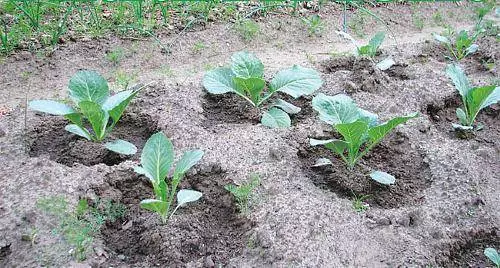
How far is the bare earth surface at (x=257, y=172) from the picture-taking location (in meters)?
2.21

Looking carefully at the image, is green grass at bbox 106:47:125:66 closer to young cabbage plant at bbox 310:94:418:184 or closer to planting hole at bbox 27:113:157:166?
planting hole at bbox 27:113:157:166

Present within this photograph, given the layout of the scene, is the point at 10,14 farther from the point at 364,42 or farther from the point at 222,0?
the point at 364,42

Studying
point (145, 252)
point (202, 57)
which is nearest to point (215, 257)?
point (145, 252)

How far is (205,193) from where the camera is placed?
2531 millimetres

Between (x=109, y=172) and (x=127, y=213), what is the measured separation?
265mm

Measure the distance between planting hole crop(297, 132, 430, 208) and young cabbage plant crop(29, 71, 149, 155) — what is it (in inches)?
35.7

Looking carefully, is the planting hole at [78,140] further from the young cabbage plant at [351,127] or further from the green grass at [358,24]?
the green grass at [358,24]

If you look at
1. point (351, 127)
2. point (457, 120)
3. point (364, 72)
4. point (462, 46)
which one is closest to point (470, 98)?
point (457, 120)

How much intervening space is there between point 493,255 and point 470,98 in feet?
3.94

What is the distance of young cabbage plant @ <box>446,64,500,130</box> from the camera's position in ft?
9.96

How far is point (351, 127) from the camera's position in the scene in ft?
8.21

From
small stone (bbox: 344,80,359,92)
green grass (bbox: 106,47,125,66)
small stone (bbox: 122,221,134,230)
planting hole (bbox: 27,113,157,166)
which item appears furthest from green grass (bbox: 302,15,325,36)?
small stone (bbox: 122,221,134,230)

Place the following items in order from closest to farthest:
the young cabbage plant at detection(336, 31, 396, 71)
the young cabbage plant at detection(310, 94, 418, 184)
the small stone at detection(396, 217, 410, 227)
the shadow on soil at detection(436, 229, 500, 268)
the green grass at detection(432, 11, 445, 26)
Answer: the shadow on soil at detection(436, 229, 500, 268) < the small stone at detection(396, 217, 410, 227) < the young cabbage plant at detection(310, 94, 418, 184) < the young cabbage plant at detection(336, 31, 396, 71) < the green grass at detection(432, 11, 445, 26)

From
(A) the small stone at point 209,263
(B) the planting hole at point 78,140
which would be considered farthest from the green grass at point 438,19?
(A) the small stone at point 209,263
